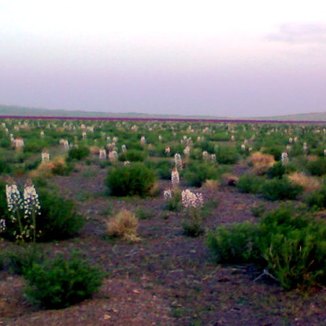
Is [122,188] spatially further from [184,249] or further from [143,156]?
[143,156]

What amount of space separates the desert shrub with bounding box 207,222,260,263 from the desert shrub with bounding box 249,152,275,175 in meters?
15.7

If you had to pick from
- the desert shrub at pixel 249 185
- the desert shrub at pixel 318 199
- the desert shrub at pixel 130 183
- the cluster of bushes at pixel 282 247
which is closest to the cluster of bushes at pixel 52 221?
the cluster of bushes at pixel 282 247

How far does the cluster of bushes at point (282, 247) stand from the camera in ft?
38.9

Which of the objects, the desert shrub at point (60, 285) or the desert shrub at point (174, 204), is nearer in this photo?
the desert shrub at point (60, 285)

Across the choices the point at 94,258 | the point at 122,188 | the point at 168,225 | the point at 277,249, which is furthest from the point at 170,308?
the point at 122,188

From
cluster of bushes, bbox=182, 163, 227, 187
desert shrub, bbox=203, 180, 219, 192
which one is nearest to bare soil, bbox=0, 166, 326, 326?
desert shrub, bbox=203, 180, 219, 192

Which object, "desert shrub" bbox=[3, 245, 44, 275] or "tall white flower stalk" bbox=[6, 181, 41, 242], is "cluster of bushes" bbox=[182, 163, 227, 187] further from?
"desert shrub" bbox=[3, 245, 44, 275]

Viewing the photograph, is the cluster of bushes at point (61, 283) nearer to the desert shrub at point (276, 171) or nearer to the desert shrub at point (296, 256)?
the desert shrub at point (296, 256)

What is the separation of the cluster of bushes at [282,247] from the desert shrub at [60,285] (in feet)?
8.77

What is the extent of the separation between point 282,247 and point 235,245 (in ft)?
6.16

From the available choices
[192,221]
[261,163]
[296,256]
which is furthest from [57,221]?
[261,163]

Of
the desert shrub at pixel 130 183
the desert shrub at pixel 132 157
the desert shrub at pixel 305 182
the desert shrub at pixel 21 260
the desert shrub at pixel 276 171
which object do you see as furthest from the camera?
the desert shrub at pixel 132 157

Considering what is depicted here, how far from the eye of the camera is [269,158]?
33688mm

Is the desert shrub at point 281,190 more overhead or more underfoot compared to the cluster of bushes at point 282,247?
more underfoot
